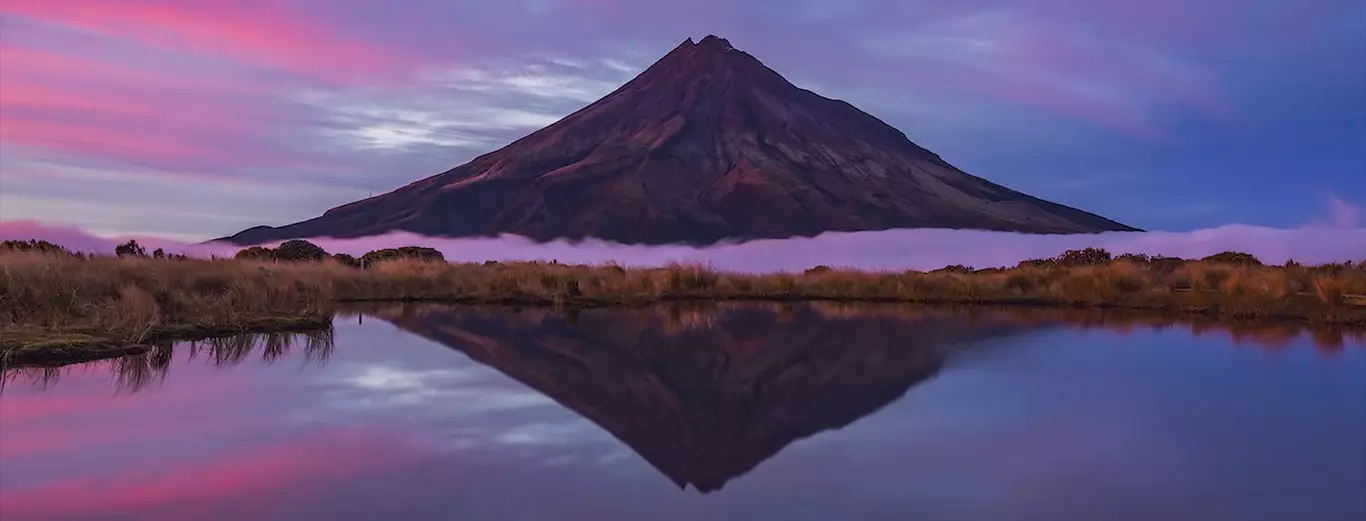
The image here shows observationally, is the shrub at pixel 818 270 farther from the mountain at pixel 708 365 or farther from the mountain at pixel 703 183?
the mountain at pixel 703 183

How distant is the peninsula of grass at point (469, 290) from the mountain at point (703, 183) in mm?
39286

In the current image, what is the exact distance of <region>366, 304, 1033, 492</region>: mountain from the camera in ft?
14.8

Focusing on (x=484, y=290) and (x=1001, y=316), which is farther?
(x=484, y=290)

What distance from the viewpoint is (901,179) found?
218 feet

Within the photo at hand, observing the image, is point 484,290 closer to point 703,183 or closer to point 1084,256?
point 1084,256

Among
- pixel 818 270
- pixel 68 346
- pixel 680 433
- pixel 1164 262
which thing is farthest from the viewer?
pixel 1164 262

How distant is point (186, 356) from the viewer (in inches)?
275

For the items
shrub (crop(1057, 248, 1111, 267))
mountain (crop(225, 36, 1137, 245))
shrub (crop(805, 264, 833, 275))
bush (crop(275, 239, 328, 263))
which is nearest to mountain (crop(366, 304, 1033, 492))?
shrub (crop(805, 264, 833, 275))


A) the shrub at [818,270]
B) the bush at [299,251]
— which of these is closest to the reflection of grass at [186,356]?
the shrub at [818,270]

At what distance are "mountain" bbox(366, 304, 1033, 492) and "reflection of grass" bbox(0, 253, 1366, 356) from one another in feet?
6.41

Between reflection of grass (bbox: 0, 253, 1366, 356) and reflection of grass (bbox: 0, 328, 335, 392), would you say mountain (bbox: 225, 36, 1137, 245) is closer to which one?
reflection of grass (bbox: 0, 253, 1366, 356)

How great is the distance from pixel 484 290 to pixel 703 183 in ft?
176

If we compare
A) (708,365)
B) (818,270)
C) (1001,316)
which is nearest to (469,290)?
(1001,316)

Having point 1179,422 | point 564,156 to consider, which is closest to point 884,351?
point 1179,422
